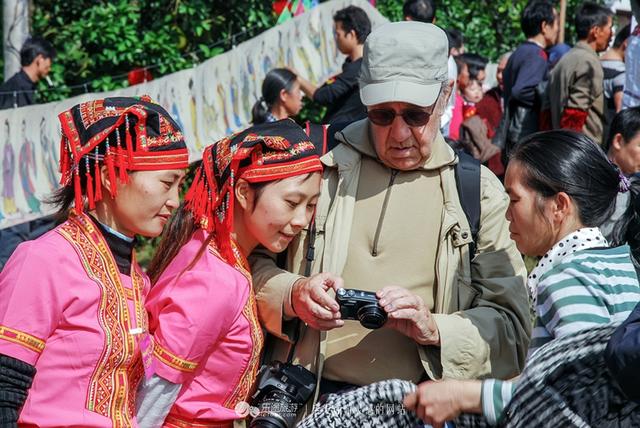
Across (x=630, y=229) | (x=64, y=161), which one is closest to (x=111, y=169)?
(x=64, y=161)

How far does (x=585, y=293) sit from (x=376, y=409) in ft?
2.14

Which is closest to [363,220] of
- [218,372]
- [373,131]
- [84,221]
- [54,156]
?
[373,131]

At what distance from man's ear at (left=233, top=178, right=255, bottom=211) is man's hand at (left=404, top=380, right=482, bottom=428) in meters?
0.93

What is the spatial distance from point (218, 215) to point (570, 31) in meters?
10.7

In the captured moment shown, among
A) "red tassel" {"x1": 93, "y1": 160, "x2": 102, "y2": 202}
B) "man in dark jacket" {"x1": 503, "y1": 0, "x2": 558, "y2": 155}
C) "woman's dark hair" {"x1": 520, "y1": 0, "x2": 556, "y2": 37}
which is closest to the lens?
"red tassel" {"x1": 93, "y1": 160, "x2": 102, "y2": 202}

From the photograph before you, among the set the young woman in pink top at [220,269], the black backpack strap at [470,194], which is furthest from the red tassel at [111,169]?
the black backpack strap at [470,194]

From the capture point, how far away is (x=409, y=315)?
9.23 ft

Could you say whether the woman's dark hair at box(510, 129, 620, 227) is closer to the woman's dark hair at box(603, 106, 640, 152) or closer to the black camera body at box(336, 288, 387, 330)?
the black camera body at box(336, 288, 387, 330)

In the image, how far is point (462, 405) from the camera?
7.57 feet

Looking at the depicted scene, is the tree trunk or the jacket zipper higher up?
the jacket zipper

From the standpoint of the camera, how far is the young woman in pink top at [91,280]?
2.41 m

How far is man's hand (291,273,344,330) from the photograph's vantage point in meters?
2.82

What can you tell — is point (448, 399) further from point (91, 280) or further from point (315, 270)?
point (91, 280)

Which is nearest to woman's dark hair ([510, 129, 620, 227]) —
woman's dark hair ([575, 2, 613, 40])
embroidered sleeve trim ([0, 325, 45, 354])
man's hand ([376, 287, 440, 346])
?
man's hand ([376, 287, 440, 346])
